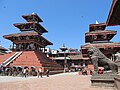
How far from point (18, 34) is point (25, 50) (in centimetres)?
431

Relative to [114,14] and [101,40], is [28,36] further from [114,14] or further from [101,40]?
[114,14]

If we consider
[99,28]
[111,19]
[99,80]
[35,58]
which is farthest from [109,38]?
[111,19]

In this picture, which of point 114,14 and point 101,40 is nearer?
point 114,14

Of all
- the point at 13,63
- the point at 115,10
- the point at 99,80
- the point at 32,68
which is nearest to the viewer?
the point at 115,10

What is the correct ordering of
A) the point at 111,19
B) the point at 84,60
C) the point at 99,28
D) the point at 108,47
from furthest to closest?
the point at 84,60
the point at 99,28
the point at 108,47
the point at 111,19

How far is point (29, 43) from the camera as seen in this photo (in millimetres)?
43188

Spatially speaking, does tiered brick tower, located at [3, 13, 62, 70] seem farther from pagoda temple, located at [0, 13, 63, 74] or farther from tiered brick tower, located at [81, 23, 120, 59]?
tiered brick tower, located at [81, 23, 120, 59]

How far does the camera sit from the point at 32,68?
3228 cm

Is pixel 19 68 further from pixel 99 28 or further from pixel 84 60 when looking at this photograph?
pixel 84 60

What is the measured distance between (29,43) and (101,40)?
1776 centimetres

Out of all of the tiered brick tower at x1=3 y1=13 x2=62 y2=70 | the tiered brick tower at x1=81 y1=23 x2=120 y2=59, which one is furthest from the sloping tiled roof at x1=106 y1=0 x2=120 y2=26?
the tiered brick tower at x1=3 y1=13 x2=62 y2=70

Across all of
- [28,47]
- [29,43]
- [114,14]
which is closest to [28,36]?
[29,43]

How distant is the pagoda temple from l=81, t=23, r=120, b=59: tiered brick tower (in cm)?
996

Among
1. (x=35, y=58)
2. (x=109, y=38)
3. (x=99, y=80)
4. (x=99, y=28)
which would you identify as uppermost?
(x=99, y=28)
